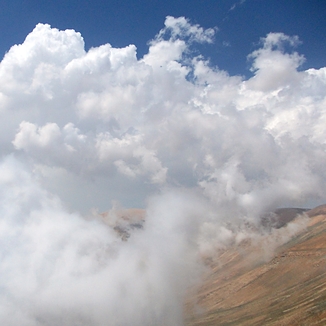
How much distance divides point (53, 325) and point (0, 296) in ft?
116

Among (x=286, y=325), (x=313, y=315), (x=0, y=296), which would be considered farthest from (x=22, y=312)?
(x=313, y=315)

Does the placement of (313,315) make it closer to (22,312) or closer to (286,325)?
(286,325)

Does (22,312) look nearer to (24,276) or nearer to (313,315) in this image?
(24,276)

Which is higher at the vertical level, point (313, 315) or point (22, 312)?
point (22, 312)

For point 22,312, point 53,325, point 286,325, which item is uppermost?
point 22,312

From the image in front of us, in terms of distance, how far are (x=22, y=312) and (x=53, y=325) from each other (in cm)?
2088

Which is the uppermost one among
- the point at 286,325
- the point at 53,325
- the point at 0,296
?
the point at 0,296

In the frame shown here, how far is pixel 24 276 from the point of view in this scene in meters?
199

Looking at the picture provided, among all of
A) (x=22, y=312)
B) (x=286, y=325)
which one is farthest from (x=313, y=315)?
(x=22, y=312)

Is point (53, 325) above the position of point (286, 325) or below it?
above

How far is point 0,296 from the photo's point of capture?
188m

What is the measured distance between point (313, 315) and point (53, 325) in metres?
150

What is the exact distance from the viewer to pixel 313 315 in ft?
634

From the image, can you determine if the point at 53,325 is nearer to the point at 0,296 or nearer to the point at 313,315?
the point at 0,296
